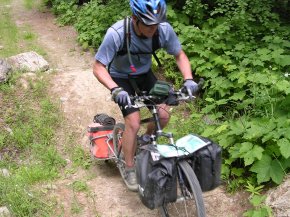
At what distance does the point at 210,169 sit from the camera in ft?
10.4

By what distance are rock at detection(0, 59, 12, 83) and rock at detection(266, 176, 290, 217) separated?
4.90 metres

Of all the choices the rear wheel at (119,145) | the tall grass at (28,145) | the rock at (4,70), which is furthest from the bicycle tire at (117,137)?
the rock at (4,70)

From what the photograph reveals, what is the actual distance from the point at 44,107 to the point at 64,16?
5.68 m

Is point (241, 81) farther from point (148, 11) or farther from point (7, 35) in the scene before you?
point (7, 35)

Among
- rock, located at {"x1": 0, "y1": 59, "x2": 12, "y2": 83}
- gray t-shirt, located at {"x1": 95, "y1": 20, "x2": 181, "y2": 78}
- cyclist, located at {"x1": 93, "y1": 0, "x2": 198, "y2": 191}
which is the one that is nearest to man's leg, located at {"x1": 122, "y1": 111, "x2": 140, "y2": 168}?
cyclist, located at {"x1": 93, "y1": 0, "x2": 198, "y2": 191}

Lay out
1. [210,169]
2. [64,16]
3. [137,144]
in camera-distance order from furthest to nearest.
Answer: [64,16]
[137,144]
[210,169]

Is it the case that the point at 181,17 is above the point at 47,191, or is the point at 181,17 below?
above

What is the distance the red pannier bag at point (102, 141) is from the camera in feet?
15.3

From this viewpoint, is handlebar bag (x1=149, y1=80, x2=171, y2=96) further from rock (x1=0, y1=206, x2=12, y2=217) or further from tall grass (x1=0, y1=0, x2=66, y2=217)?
rock (x1=0, y1=206, x2=12, y2=217)

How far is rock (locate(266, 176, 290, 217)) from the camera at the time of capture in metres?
3.52

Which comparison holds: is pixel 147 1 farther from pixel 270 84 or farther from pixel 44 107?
pixel 44 107

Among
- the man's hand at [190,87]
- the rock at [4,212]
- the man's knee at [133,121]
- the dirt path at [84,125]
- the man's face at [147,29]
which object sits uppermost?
the man's face at [147,29]

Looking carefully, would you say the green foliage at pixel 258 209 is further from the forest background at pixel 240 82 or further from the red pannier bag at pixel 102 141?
the red pannier bag at pixel 102 141

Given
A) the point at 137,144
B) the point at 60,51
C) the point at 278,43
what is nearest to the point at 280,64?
the point at 278,43
